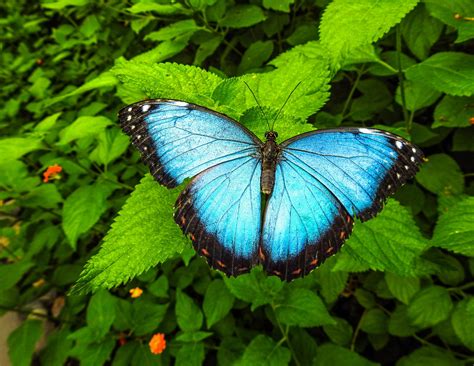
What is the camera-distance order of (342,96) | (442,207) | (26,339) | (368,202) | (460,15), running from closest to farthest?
1. (368,202)
2. (460,15)
3. (442,207)
4. (26,339)
5. (342,96)

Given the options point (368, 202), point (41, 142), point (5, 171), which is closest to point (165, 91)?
point (368, 202)

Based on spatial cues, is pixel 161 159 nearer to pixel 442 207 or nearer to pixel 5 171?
pixel 442 207

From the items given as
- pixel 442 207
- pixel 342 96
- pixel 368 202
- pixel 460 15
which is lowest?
pixel 368 202

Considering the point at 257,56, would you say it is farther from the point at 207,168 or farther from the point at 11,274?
the point at 11,274

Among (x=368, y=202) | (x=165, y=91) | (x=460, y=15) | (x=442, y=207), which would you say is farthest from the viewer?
(x=442, y=207)

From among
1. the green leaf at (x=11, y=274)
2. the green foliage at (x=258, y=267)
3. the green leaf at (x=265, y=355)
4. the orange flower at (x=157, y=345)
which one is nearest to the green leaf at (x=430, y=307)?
the green foliage at (x=258, y=267)
